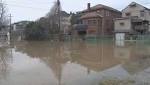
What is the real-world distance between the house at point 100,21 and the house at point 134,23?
2.77m

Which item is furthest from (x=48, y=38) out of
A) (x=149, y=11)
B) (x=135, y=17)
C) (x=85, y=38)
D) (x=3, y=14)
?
(x=149, y=11)

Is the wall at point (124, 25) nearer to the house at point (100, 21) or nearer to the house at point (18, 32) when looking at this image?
the house at point (100, 21)

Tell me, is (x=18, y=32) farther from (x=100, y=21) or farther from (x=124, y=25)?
(x=124, y=25)

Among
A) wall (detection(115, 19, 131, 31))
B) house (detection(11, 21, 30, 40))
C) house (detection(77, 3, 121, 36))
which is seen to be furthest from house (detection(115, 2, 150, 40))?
house (detection(11, 21, 30, 40))

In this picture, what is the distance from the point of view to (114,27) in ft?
161

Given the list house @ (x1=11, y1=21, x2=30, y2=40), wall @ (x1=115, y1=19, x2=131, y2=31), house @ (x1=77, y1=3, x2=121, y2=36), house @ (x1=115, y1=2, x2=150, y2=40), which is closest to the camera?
house @ (x1=115, y1=2, x2=150, y2=40)

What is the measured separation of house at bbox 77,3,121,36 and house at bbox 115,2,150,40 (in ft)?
9.10

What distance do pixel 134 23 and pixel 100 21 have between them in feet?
23.7

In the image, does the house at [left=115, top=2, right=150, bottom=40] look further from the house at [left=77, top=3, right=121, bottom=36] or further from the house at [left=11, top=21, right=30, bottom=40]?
the house at [left=11, top=21, right=30, bottom=40]

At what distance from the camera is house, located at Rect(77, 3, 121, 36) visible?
48781 mm

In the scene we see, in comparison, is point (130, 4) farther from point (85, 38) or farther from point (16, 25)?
point (16, 25)

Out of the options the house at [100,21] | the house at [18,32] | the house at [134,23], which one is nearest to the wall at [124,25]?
the house at [134,23]

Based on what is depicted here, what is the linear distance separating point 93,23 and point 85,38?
3999 millimetres

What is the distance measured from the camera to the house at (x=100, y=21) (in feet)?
160
